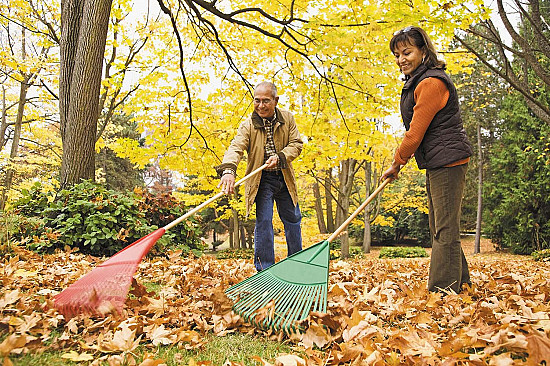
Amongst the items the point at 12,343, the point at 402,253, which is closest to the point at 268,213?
the point at 12,343

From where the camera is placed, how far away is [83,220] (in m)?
5.21

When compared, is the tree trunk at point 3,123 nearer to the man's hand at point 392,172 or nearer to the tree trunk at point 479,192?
the man's hand at point 392,172

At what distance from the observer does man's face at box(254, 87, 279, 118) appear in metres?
3.21

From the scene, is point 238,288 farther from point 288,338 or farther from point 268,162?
point 268,162

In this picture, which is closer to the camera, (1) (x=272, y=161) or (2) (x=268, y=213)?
(1) (x=272, y=161)

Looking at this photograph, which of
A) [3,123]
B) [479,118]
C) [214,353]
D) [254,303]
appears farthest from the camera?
[479,118]

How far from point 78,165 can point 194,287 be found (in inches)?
151

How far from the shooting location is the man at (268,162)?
3.25m

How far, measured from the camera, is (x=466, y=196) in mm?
22000

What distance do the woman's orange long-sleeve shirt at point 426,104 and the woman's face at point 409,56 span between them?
0.23m

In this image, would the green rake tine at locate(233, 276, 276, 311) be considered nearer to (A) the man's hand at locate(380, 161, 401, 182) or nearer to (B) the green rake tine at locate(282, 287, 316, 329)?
(B) the green rake tine at locate(282, 287, 316, 329)

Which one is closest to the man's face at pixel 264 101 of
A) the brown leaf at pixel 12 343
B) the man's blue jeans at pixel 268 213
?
the man's blue jeans at pixel 268 213

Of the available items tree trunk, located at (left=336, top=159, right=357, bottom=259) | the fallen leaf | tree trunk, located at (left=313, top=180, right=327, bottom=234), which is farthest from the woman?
tree trunk, located at (left=313, top=180, right=327, bottom=234)

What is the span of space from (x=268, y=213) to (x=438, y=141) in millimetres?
1513
